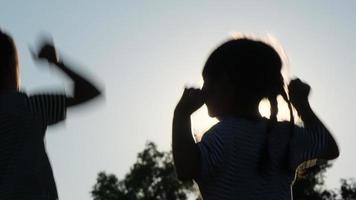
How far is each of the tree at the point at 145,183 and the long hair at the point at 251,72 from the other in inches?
2225

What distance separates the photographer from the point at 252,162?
4.21 metres

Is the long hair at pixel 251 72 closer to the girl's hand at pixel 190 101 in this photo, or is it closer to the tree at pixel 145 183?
the girl's hand at pixel 190 101

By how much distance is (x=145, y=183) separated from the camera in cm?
6253

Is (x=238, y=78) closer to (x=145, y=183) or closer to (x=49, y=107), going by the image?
(x=49, y=107)

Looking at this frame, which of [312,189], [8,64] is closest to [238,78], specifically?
[8,64]

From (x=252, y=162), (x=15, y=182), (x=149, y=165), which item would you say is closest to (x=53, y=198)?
(x=15, y=182)

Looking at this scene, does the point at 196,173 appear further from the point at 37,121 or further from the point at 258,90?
the point at 37,121

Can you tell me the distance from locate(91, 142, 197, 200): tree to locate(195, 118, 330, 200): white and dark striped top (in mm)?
56545

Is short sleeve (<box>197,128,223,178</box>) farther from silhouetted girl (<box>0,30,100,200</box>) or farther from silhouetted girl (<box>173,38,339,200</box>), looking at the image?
silhouetted girl (<box>0,30,100,200</box>)

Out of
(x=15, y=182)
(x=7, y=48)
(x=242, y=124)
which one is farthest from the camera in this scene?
(x=7, y=48)

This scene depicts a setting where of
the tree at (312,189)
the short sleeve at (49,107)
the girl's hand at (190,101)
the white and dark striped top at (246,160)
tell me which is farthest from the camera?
the tree at (312,189)

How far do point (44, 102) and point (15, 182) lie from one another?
60 centimetres

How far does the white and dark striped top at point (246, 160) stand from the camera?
4105mm

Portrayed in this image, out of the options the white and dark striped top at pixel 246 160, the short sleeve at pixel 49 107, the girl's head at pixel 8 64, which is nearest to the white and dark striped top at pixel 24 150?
the short sleeve at pixel 49 107
